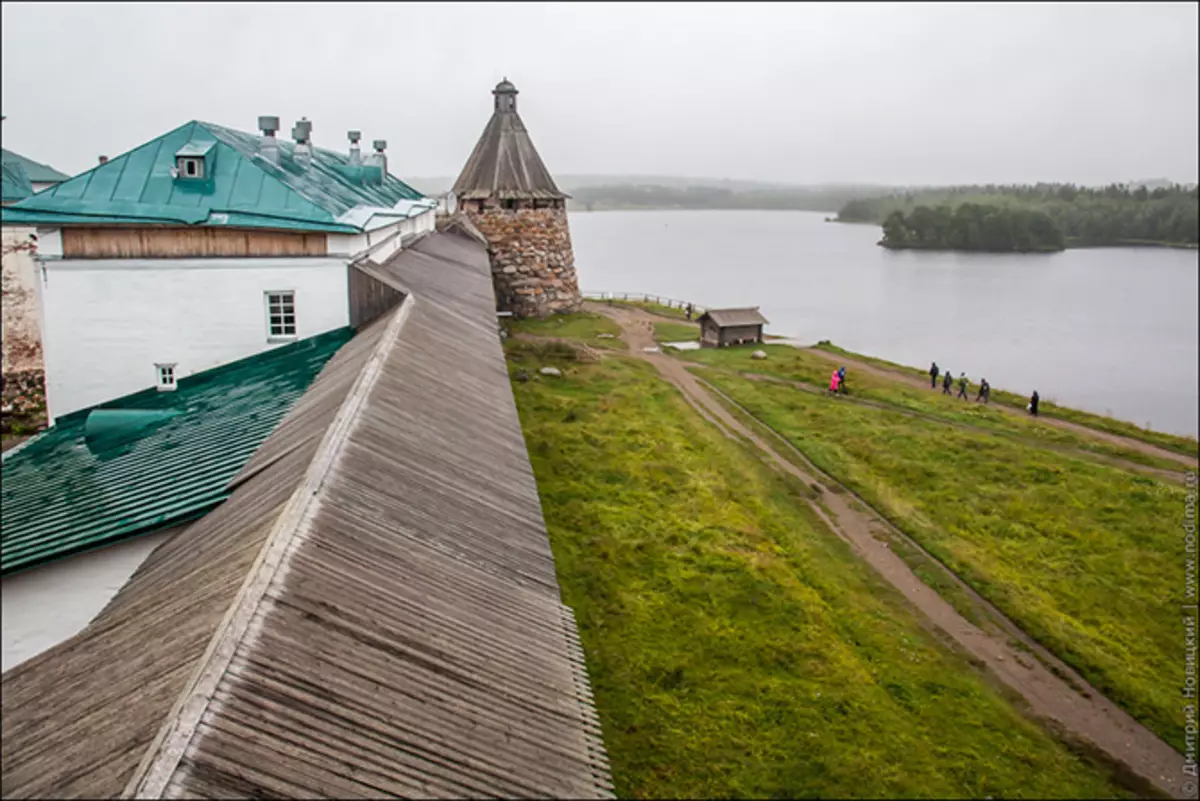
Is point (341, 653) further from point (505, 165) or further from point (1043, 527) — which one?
point (505, 165)

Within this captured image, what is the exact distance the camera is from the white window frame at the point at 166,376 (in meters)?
15.5

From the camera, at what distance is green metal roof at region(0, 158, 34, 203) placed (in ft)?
91.6

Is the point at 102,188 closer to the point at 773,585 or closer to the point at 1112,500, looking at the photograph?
the point at 773,585

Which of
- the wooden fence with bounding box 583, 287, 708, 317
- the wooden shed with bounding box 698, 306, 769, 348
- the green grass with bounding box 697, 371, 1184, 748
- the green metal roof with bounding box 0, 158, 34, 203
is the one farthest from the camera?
the wooden fence with bounding box 583, 287, 708, 317

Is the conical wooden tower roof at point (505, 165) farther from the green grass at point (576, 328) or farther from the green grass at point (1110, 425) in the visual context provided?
the green grass at point (1110, 425)

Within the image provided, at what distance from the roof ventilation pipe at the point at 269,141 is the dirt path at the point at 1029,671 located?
565 inches

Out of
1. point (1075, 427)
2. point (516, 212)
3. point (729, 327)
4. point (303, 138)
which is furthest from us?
point (516, 212)

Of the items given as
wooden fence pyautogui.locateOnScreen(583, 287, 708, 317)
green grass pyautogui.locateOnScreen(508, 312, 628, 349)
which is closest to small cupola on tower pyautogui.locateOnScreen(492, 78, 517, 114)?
green grass pyautogui.locateOnScreen(508, 312, 628, 349)

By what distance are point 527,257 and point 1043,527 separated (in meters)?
24.4

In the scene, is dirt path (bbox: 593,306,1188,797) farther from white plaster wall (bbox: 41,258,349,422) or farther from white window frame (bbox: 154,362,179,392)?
white window frame (bbox: 154,362,179,392)

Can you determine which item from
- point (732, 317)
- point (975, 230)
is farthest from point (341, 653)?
point (975, 230)

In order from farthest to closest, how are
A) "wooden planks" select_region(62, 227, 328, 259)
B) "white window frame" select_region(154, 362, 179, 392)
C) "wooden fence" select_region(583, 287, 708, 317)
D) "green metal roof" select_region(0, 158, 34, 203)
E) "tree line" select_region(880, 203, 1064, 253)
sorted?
"tree line" select_region(880, 203, 1064, 253) < "wooden fence" select_region(583, 287, 708, 317) < "green metal roof" select_region(0, 158, 34, 203) < "white window frame" select_region(154, 362, 179, 392) < "wooden planks" select_region(62, 227, 328, 259)

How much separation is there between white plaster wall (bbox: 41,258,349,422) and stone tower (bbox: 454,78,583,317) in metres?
21.1

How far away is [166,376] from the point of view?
15688mm
